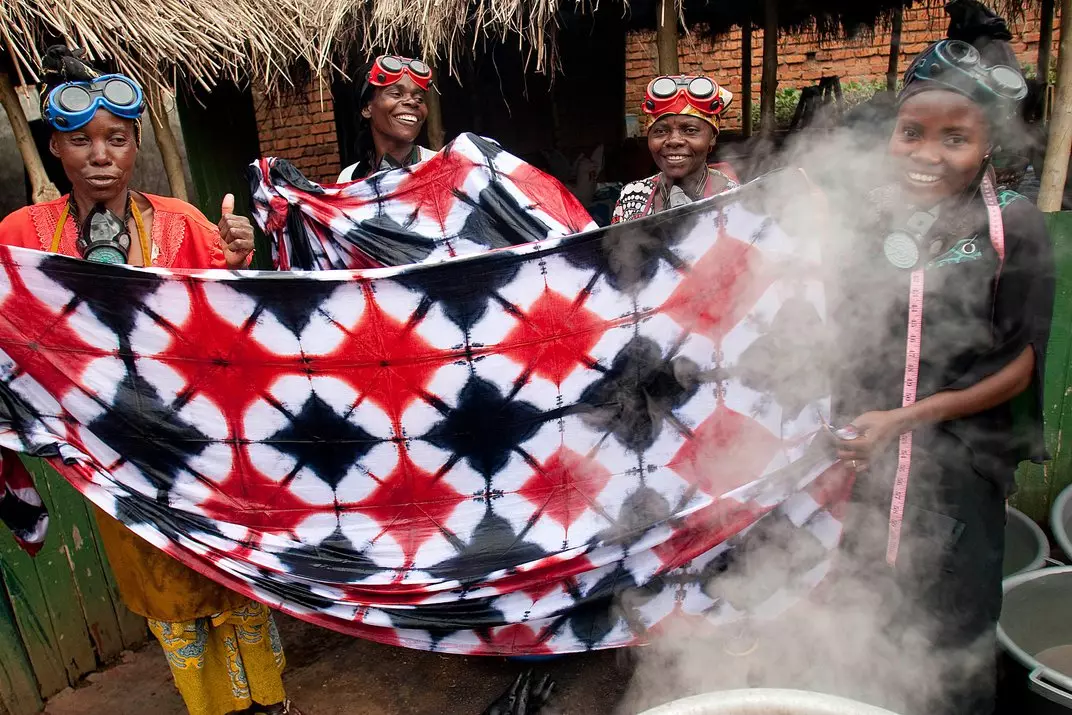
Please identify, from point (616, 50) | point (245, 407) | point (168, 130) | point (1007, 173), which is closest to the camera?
point (245, 407)

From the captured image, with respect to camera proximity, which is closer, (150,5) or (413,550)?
(413,550)

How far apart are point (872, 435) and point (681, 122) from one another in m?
1.34

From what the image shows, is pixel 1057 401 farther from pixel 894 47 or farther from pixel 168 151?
pixel 894 47

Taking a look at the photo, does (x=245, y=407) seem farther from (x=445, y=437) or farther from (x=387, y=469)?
(x=445, y=437)

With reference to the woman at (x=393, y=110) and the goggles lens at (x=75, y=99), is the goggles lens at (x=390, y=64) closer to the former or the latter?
the woman at (x=393, y=110)

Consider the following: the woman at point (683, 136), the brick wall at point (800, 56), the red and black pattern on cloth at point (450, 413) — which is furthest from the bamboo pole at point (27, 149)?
the brick wall at point (800, 56)

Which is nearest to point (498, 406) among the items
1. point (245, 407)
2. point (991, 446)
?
point (245, 407)

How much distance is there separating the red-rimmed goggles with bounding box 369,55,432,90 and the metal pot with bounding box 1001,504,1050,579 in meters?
3.06

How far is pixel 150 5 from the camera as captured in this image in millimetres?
4133

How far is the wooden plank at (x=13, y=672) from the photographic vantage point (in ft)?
9.13

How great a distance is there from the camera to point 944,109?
179cm

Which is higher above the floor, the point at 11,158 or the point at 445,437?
the point at 11,158

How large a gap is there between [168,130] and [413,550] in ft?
13.1

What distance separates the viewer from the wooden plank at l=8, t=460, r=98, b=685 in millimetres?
2863
